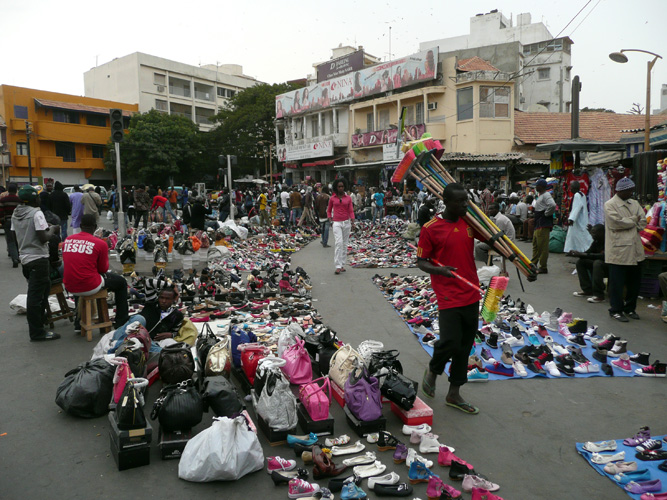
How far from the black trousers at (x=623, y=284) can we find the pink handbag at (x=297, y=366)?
509 centimetres

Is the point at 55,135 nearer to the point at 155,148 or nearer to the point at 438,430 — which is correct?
the point at 155,148

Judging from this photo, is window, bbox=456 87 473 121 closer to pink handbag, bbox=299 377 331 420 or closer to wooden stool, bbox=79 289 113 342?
wooden stool, bbox=79 289 113 342

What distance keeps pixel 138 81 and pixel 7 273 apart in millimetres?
48886

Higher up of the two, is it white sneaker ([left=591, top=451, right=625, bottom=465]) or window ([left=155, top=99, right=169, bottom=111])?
window ([left=155, top=99, right=169, bottom=111])

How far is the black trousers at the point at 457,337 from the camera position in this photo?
14.1 ft

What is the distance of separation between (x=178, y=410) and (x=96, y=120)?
52374 millimetres

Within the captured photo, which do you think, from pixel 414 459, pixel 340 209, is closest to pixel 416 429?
pixel 414 459

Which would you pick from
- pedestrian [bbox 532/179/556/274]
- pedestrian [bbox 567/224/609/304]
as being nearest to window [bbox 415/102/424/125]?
pedestrian [bbox 532/179/556/274]

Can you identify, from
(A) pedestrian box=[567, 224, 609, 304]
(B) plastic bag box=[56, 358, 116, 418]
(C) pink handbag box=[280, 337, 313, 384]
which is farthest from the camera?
(A) pedestrian box=[567, 224, 609, 304]

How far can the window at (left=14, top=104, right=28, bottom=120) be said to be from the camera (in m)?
43.5

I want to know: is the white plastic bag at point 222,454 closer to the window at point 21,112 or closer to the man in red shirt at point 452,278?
the man in red shirt at point 452,278

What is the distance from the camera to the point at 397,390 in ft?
13.6

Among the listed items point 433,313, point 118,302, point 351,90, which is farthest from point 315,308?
point 351,90

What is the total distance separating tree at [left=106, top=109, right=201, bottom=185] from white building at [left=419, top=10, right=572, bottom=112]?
2369cm
